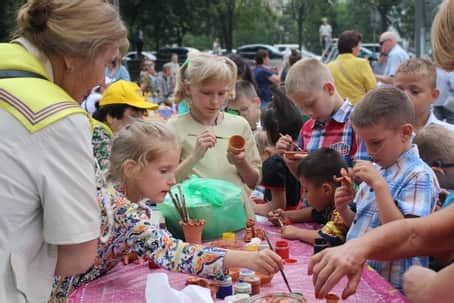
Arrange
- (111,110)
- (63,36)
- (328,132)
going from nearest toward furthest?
(63,36) → (328,132) → (111,110)

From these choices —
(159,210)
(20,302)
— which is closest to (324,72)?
(159,210)

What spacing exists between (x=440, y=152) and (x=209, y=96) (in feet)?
4.30

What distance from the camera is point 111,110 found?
4.82 meters

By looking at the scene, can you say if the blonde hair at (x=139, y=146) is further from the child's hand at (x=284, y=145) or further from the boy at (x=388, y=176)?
the child's hand at (x=284, y=145)

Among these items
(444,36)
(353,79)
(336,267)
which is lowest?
(353,79)

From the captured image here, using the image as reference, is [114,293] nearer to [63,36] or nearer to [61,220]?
[61,220]

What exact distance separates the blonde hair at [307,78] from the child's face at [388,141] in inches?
38.3

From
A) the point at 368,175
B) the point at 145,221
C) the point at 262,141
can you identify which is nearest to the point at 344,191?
the point at 368,175

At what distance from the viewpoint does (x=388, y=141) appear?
2887 millimetres

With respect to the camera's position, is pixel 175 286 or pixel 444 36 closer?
pixel 444 36

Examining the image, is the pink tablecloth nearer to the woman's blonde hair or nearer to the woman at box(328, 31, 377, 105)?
Answer: the woman's blonde hair

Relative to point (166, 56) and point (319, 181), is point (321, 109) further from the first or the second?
point (166, 56)

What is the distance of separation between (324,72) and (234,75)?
53 cm

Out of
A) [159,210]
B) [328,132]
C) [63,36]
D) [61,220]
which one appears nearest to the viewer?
[61,220]
